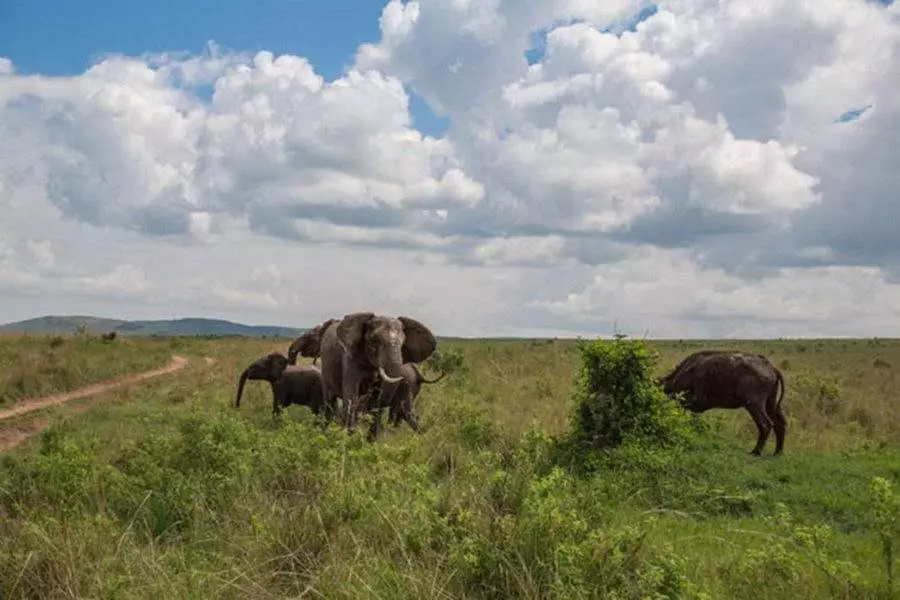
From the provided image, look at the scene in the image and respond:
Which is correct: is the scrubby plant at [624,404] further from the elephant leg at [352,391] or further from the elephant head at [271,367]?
the elephant head at [271,367]

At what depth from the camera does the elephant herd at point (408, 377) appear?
13.1 m

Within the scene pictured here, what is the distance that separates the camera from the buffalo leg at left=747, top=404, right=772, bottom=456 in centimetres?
1265

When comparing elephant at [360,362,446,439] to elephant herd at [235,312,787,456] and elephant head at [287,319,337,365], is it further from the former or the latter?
elephant head at [287,319,337,365]

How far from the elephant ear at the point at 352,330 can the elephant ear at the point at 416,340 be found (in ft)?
3.71

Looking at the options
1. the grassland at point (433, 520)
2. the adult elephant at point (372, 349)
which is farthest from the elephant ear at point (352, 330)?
the grassland at point (433, 520)

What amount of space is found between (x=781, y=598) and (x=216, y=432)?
5.71m

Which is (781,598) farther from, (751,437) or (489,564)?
(751,437)

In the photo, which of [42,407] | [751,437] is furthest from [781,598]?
[42,407]

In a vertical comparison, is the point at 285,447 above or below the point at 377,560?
above

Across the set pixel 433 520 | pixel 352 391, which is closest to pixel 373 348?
Result: pixel 352 391

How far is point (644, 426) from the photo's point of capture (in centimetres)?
1165

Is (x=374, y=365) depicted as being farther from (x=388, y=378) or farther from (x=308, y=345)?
(x=308, y=345)

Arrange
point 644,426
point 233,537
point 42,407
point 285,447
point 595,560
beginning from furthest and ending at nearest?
point 42,407 → point 644,426 → point 285,447 → point 233,537 → point 595,560

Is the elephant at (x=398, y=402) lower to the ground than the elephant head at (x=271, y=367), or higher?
lower
